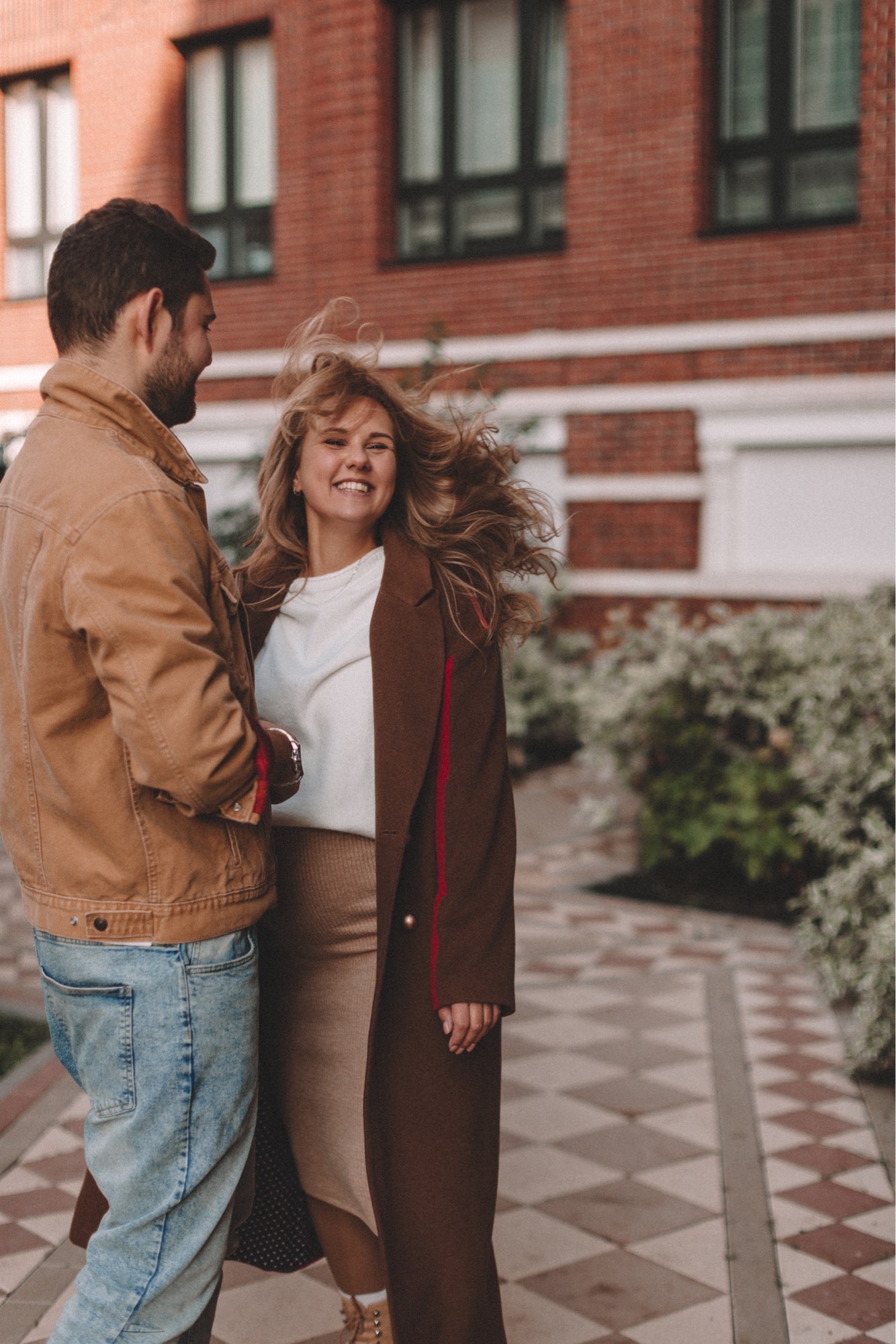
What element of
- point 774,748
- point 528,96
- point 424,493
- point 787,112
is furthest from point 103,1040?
point 528,96

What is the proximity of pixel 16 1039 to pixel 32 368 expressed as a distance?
9.62 meters

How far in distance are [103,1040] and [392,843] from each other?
1.92 feet

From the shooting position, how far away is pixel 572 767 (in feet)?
33.6

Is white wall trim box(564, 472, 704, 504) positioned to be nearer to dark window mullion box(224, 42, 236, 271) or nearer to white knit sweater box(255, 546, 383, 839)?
dark window mullion box(224, 42, 236, 271)

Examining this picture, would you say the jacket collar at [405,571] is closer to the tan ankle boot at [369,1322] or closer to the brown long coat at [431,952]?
the brown long coat at [431,952]

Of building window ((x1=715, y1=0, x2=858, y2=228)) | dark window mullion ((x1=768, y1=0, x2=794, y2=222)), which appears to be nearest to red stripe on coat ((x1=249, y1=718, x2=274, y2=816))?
building window ((x1=715, y1=0, x2=858, y2=228))

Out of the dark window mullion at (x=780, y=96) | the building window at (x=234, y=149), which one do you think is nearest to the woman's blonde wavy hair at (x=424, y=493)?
the dark window mullion at (x=780, y=96)

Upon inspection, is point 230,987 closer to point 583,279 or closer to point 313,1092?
point 313,1092

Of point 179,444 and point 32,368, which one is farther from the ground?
point 32,368

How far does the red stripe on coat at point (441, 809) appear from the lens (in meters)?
2.34

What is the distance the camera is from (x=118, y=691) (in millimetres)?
1839

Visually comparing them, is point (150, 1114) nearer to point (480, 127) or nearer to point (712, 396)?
point (712, 396)

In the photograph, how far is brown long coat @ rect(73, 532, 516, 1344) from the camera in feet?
7.63

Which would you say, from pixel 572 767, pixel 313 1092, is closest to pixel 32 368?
pixel 572 767
